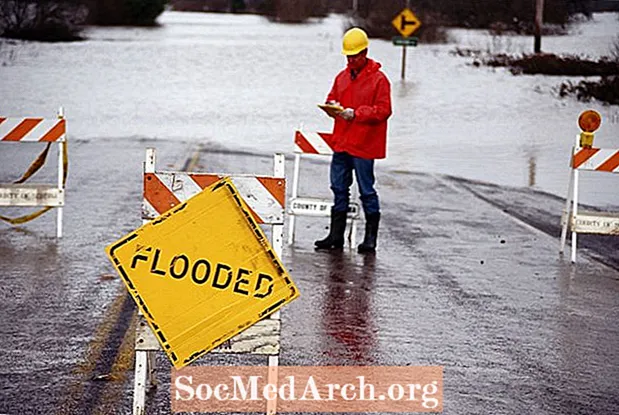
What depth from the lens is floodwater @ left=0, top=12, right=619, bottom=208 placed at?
2468 centimetres

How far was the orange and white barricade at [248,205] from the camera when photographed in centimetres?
675

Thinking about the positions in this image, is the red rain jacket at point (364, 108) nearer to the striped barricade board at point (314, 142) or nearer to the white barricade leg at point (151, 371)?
the striped barricade board at point (314, 142)

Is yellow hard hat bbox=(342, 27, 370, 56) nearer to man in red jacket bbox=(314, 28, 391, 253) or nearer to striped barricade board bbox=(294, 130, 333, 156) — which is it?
man in red jacket bbox=(314, 28, 391, 253)

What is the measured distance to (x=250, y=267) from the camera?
664 cm

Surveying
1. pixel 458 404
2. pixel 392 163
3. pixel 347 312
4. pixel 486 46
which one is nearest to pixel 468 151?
pixel 392 163

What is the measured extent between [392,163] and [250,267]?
1602 cm

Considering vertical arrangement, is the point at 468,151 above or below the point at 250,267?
below

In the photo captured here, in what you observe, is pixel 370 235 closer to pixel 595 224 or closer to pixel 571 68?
pixel 595 224

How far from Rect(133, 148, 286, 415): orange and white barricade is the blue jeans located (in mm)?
5523

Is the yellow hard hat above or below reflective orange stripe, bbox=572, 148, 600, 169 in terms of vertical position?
above

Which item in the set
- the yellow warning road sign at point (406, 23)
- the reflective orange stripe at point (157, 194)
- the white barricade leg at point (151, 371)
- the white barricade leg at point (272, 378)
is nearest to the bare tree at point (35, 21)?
the yellow warning road sign at point (406, 23)

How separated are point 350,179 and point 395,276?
1592 millimetres

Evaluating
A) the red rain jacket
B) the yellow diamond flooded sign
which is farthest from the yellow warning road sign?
the yellow diamond flooded sign

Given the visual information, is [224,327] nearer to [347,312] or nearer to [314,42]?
[347,312]
